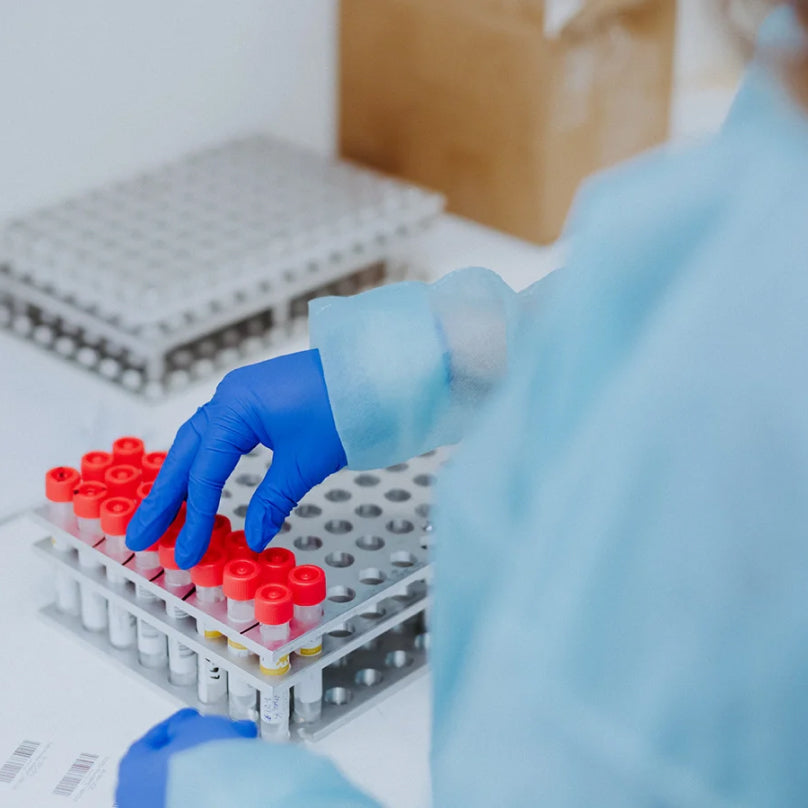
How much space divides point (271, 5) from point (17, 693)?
3.75 ft

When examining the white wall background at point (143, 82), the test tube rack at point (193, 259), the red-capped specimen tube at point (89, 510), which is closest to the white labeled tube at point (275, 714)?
the red-capped specimen tube at point (89, 510)

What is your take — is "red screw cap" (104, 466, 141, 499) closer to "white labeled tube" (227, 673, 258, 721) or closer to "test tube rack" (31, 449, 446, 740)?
"test tube rack" (31, 449, 446, 740)

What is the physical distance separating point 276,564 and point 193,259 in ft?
1.96

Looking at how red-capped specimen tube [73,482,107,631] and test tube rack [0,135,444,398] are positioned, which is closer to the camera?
red-capped specimen tube [73,482,107,631]

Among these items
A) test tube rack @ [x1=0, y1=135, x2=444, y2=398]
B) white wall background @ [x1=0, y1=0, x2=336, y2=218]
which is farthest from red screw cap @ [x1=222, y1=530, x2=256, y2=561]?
white wall background @ [x1=0, y1=0, x2=336, y2=218]

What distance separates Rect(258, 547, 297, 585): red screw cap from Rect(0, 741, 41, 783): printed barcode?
0.72 ft

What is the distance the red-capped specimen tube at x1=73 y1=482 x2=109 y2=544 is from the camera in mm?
1125

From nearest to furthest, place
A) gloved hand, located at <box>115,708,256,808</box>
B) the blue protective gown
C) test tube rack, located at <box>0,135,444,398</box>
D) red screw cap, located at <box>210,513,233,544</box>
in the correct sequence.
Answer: the blue protective gown → gloved hand, located at <box>115,708,256,808</box> → red screw cap, located at <box>210,513,233,544</box> → test tube rack, located at <box>0,135,444,398</box>

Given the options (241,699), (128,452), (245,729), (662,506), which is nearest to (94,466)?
(128,452)

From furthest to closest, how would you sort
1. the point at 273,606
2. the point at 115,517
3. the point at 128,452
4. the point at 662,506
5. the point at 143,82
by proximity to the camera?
the point at 143,82
the point at 128,452
the point at 115,517
the point at 273,606
the point at 662,506

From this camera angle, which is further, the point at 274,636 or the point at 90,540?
the point at 90,540

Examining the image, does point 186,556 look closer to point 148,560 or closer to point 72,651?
point 148,560

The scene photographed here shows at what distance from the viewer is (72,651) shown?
3.77 ft

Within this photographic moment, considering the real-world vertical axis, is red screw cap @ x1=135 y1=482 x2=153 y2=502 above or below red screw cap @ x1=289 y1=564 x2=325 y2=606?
below
